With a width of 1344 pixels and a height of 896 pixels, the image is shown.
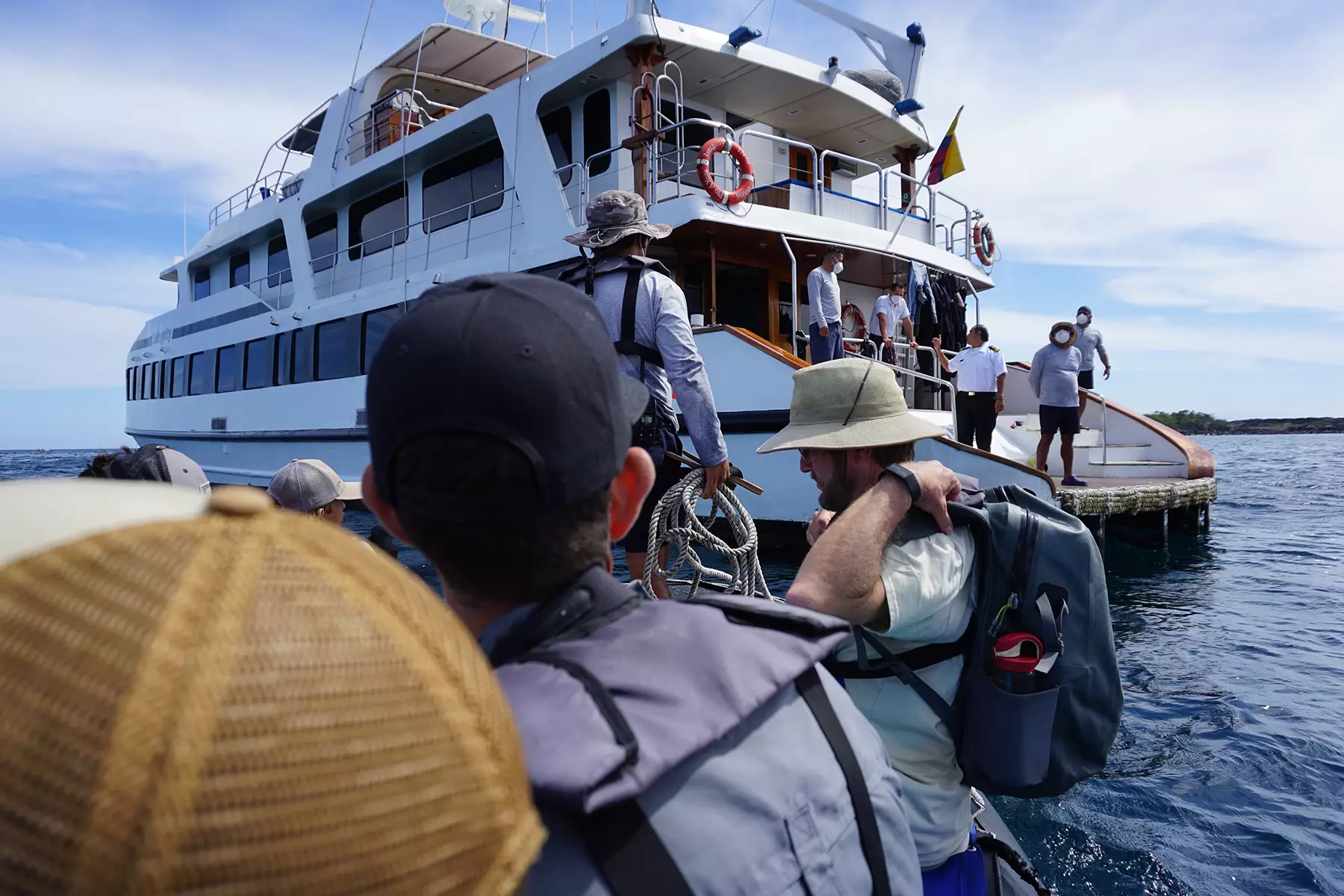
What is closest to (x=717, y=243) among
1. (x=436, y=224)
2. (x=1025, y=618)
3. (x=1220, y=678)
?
(x=436, y=224)

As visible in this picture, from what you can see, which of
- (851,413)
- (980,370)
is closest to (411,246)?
(980,370)

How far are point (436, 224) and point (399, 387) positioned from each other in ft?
36.2

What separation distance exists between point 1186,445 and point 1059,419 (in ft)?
11.1

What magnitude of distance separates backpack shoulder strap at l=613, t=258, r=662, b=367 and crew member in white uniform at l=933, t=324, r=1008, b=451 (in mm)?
5791

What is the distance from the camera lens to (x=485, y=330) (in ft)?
2.70

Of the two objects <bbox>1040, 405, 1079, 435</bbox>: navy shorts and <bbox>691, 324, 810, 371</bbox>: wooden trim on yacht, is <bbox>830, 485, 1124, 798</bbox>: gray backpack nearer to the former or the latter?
<bbox>691, 324, 810, 371</bbox>: wooden trim on yacht

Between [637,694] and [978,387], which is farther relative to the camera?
[978,387]

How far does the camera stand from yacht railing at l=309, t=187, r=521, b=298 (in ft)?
32.8

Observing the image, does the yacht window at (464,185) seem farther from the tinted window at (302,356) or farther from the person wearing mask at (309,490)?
the person wearing mask at (309,490)

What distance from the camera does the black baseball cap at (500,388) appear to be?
0.81m

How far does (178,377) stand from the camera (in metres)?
16.0

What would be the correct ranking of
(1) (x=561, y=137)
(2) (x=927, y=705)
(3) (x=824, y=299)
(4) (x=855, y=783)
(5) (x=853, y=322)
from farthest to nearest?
1. (5) (x=853, y=322)
2. (1) (x=561, y=137)
3. (3) (x=824, y=299)
4. (2) (x=927, y=705)
5. (4) (x=855, y=783)

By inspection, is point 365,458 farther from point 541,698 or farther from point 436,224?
point 541,698

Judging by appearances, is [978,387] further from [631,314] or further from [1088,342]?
[631,314]
